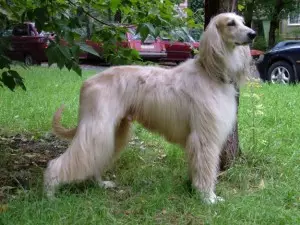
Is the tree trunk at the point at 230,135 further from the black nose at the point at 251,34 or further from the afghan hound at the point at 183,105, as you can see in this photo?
the black nose at the point at 251,34

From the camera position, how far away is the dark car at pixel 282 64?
11133 mm

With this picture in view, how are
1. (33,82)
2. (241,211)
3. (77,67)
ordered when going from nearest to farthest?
(241,211), (77,67), (33,82)

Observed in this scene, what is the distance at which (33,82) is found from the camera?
10.9m

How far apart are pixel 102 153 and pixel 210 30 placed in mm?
1351

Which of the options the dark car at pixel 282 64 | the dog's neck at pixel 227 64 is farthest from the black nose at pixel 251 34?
the dark car at pixel 282 64

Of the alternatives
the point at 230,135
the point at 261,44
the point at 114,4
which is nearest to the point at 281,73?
the point at 230,135

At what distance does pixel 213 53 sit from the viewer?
3945mm

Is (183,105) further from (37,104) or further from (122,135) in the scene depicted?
(37,104)

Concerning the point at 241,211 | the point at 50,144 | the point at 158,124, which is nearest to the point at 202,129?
the point at 158,124

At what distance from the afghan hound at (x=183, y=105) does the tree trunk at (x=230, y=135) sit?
0.54 meters

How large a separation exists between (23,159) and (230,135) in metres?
2.20

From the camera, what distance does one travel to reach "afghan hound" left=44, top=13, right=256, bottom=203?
13.0 feet

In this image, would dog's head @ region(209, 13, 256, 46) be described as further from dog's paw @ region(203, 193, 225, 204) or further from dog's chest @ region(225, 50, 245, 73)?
dog's paw @ region(203, 193, 225, 204)

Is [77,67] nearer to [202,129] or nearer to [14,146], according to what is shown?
[202,129]
